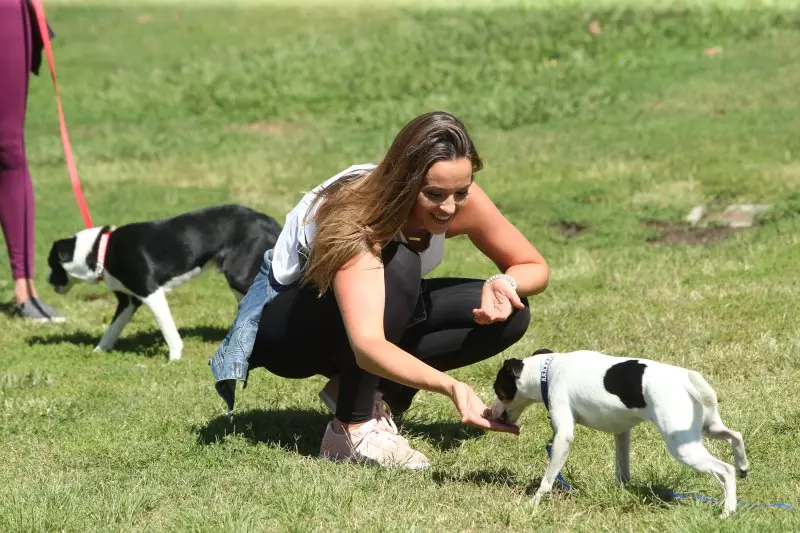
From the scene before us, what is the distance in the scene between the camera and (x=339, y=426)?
5.12 meters

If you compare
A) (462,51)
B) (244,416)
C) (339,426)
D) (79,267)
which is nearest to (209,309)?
(79,267)

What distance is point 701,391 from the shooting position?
3906 millimetres

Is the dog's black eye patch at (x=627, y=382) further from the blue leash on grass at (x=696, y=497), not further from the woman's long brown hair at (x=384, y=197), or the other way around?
the woman's long brown hair at (x=384, y=197)

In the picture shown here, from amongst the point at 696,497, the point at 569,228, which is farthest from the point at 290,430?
the point at 569,228

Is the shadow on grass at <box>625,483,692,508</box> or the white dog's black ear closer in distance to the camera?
the shadow on grass at <box>625,483,692,508</box>

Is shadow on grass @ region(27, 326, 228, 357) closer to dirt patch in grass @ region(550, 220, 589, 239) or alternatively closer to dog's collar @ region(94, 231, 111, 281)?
dog's collar @ region(94, 231, 111, 281)

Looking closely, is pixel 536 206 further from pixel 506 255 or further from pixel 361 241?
pixel 361 241

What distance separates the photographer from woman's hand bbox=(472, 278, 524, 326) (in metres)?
4.95

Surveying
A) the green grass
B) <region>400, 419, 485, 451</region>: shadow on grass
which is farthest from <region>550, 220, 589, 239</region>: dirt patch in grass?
<region>400, 419, 485, 451</region>: shadow on grass

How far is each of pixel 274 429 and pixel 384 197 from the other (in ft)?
5.28

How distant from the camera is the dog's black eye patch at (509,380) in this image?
14.8 feet

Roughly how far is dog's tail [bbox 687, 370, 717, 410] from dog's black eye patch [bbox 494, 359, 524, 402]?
2.53 feet

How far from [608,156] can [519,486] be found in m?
9.57

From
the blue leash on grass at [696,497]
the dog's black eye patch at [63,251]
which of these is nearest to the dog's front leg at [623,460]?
the blue leash on grass at [696,497]
